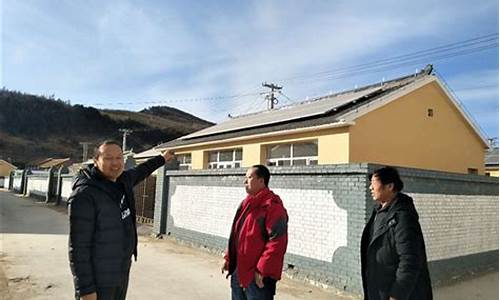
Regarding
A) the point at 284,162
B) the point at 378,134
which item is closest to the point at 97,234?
the point at 378,134

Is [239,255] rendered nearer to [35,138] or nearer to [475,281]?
[475,281]

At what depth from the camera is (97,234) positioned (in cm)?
303

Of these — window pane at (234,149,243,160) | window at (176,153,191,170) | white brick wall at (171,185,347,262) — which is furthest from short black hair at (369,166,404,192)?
window at (176,153,191,170)

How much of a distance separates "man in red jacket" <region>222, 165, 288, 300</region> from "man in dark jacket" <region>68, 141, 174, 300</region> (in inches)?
37.4

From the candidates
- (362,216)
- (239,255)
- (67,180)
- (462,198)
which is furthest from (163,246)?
(67,180)

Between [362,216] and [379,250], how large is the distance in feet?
11.6

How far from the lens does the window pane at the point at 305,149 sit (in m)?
14.7

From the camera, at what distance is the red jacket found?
12.0 feet

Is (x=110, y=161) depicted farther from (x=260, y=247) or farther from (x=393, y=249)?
(x=393, y=249)

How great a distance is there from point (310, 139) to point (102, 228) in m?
11.8

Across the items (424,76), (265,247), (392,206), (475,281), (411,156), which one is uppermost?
(424,76)

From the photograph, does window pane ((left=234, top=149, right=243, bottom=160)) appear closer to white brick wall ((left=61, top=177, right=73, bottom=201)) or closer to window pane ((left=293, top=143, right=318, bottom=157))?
window pane ((left=293, top=143, right=318, bottom=157))

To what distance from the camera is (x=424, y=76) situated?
1608 centimetres

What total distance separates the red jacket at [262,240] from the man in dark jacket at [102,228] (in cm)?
94
